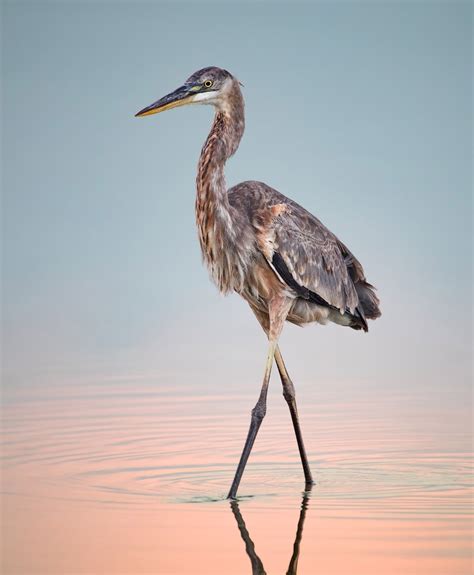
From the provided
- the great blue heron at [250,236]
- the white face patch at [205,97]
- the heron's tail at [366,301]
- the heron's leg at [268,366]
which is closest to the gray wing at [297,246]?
the great blue heron at [250,236]

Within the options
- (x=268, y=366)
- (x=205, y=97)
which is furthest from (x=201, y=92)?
(x=268, y=366)

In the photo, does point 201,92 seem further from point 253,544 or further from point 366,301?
point 253,544

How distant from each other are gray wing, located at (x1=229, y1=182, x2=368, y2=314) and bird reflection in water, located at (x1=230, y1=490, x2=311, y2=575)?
173 cm

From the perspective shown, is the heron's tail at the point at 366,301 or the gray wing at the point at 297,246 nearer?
the gray wing at the point at 297,246

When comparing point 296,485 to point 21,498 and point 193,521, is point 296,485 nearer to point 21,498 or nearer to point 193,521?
point 193,521

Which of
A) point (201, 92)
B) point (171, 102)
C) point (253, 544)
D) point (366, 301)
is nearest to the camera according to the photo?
point (253, 544)

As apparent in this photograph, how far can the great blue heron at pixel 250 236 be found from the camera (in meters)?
9.39

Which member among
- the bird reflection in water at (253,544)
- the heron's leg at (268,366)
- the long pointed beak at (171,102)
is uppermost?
the long pointed beak at (171,102)

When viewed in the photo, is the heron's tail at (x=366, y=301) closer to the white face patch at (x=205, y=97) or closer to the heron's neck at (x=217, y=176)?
the heron's neck at (x=217, y=176)

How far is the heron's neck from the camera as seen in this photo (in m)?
9.38

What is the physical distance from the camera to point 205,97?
374 inches

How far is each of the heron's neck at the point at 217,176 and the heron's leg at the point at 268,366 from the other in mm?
597

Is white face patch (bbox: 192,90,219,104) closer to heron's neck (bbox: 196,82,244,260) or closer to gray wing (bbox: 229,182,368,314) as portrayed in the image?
heron's neck (bbox: 196,82,244,260)

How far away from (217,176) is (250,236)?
486 mm
